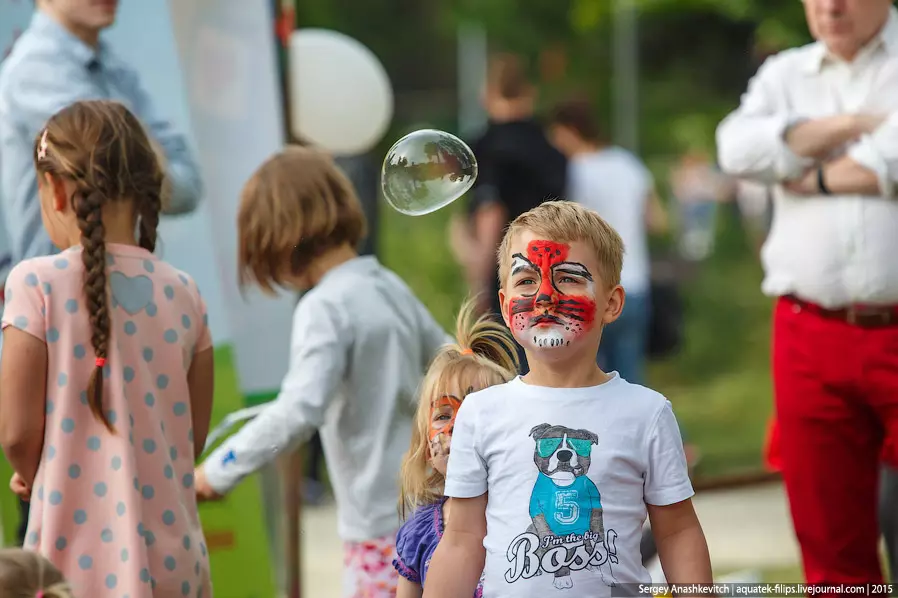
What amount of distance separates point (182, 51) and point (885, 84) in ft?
6.99

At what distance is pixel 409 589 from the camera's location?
8.81 ft

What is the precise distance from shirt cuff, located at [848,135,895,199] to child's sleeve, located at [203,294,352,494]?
4.61 feet

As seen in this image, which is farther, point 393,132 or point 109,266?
point 393,132

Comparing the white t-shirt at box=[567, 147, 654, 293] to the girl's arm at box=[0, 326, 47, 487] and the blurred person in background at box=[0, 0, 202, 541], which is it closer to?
the blurred person in background at box=[0, 0, 202, 541]

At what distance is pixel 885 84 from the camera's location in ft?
11.5

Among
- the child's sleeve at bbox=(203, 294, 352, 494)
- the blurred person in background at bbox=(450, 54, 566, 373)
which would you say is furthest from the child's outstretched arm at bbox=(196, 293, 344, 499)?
the blurred person in background at bbox=(450, 54, 566, 373)

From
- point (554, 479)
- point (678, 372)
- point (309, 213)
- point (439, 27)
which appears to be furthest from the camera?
point (439, 27)

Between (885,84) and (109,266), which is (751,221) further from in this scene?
(109,266)

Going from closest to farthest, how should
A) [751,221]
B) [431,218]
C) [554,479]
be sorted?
[554,479]
[751,221]
[431,218]

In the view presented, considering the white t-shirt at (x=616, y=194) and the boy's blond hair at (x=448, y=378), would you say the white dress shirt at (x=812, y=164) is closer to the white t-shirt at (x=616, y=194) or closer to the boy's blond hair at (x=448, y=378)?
the boy's blond hair at (x=448, y=378)

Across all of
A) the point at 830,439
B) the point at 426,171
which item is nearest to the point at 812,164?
the point at 830,439

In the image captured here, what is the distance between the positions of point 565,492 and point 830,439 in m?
1.45

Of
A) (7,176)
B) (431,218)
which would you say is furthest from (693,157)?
(7,176)

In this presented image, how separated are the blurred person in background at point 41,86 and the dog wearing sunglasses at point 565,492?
4.89 feet
